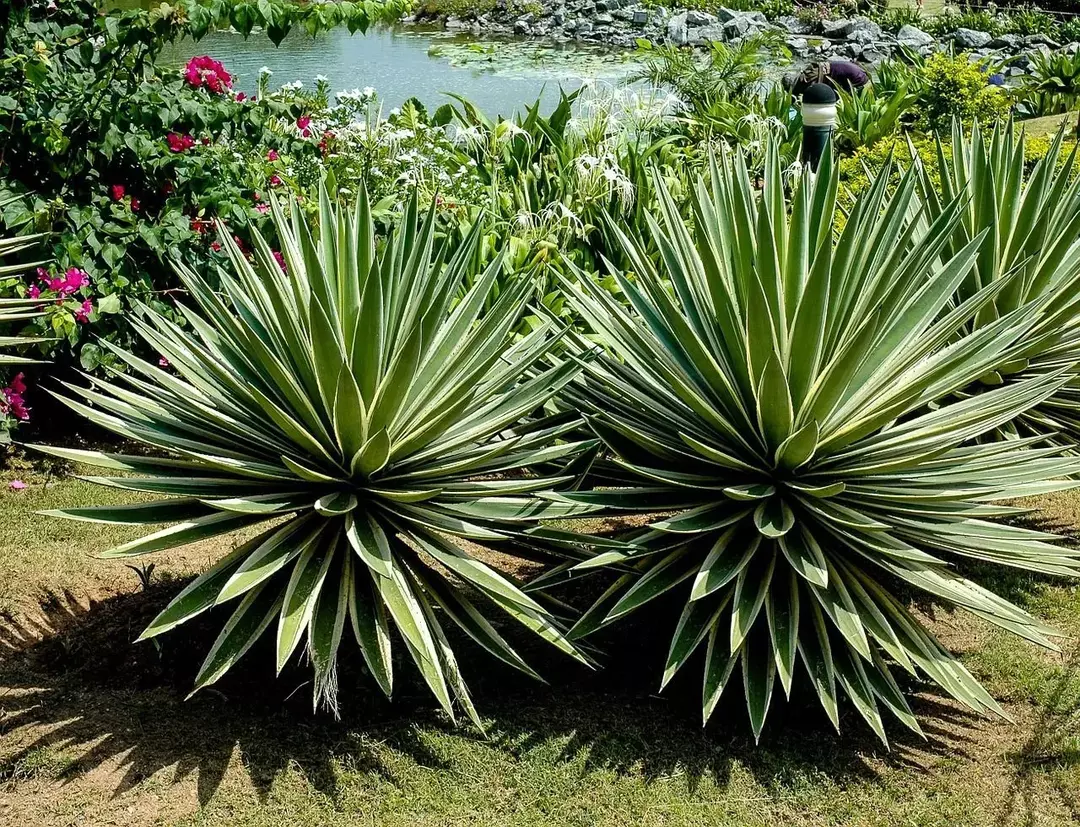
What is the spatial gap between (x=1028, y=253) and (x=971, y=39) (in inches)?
825

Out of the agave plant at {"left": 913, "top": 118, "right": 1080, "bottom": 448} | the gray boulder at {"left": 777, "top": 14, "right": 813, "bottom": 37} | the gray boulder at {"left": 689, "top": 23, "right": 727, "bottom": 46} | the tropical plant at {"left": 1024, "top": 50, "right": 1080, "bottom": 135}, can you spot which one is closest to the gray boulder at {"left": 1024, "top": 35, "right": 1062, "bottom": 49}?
the gray boulder at {"left": 777, "top": 14, "right": 813, "bottom": 37}

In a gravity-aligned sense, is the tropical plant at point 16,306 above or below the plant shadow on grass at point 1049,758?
above

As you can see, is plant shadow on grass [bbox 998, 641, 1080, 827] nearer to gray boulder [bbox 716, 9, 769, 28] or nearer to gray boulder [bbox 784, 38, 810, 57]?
gray boulder [bbox 784, 38, 810, 57]

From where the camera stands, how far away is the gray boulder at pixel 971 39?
2308cm

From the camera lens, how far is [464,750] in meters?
3.45

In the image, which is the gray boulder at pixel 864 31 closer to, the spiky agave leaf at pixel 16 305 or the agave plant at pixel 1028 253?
the agave plant at pixel 1028 253

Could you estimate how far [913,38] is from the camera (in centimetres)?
2472

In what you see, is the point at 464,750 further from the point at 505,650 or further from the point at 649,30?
the point at 649,30

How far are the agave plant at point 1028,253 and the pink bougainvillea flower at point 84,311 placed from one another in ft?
11.6

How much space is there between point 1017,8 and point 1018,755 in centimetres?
2648

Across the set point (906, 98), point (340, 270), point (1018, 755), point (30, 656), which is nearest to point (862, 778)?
point (1018, 755)

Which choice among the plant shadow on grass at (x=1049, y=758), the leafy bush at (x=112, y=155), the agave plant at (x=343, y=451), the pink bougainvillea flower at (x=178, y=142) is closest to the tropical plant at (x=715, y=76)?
the leafy bush at (x=112, y=155)

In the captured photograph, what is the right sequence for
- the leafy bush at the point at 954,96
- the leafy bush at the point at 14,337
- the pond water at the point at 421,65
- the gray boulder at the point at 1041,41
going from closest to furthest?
the leafy bush at the point at 14,337 → the leafy bush at the point at 954,96 → the pond water at the point at 421,65 → the gray boulder at the point at 1041,41

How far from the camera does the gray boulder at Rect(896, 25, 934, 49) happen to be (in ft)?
79.9
